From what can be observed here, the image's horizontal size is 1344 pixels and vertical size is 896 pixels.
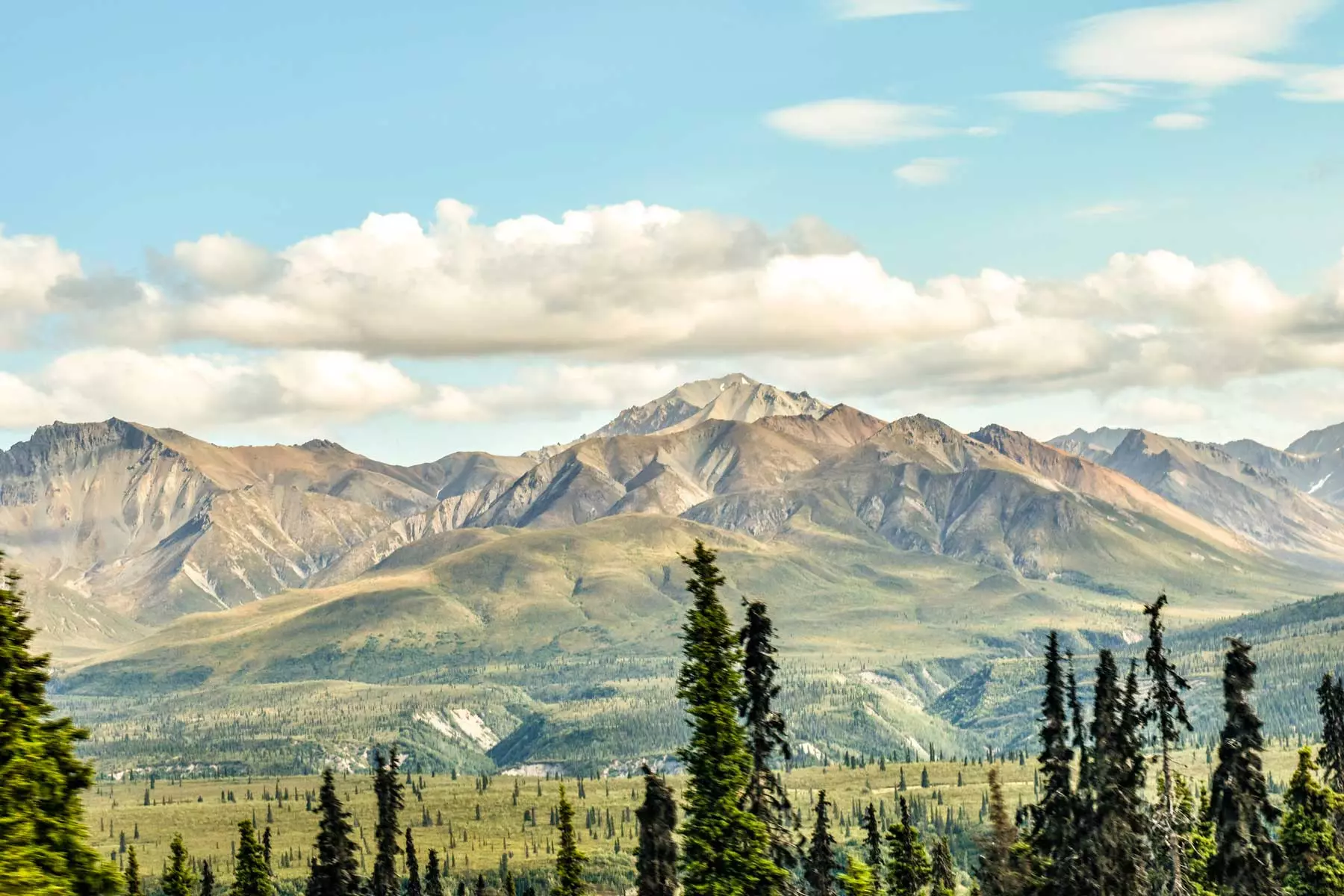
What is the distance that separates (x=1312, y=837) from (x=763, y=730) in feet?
146

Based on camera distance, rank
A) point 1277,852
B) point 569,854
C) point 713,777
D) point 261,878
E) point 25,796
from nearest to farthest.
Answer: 1. point 25,796
2. point 713,777
3. point 1277,852
4. point 569,854
5. point 261,878

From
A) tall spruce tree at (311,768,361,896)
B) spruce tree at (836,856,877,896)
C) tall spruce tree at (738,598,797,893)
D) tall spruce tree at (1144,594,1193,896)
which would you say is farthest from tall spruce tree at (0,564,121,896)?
spruce tree at (836,856,877,896)

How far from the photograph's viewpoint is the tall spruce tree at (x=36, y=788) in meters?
37.3

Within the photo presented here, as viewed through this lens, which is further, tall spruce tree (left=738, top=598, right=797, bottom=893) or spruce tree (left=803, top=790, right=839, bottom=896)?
spruce tree (left=803, top=790, right=839, bottom=896)

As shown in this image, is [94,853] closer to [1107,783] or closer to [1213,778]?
[1107,783]

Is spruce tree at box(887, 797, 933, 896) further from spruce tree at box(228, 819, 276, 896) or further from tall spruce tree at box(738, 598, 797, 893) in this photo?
tall spruce tree at box(738, 598, 797, 893)

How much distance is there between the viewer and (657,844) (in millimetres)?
78812

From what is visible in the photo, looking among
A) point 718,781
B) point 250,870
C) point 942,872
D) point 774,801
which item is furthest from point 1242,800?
point 250,870

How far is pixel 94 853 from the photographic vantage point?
1553 inches

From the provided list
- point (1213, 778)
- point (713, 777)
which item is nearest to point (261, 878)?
point (713, 777)

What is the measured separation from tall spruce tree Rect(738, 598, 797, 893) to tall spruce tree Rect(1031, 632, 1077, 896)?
17.4 meters

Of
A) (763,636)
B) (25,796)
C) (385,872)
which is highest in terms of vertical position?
(763,636)

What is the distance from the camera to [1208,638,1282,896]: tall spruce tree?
64750 mm

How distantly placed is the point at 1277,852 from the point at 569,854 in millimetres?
43135
